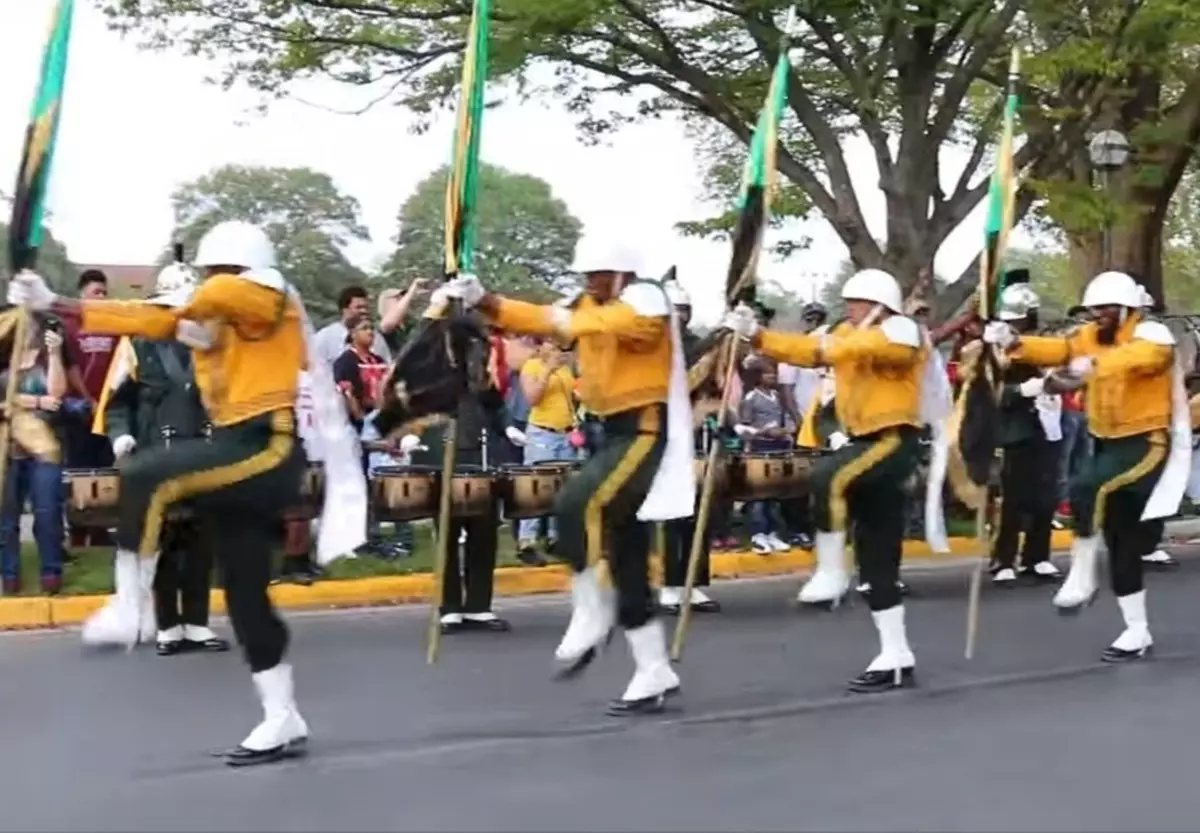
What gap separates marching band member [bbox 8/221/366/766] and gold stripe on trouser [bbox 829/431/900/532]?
104 inches

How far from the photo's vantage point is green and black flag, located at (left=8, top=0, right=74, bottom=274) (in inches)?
281

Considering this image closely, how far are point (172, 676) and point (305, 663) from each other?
694 millimetres

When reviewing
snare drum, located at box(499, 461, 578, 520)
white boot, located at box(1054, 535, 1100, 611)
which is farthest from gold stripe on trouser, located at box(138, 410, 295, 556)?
white boot, located at box(1054, 535, 1100, 611)

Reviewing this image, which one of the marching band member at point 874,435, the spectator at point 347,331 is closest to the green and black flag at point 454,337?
the marching band member at point 874,435

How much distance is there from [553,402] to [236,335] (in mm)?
6364

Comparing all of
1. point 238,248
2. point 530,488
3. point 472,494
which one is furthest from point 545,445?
point 238,248

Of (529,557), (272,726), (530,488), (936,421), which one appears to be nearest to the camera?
(272,726)

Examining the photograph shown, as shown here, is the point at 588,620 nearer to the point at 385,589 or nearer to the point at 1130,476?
the point at 1130,476

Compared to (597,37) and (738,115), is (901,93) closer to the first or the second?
(738,115)

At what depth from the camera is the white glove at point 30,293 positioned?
264 inches

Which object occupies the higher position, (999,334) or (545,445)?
(999,334)

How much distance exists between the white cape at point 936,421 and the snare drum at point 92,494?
13.8ft

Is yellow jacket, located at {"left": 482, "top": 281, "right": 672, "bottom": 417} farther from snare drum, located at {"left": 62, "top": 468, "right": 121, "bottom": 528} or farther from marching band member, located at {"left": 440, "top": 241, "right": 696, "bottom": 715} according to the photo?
snare drum, located at {"left": 62, "top": 468, "right": 121, "bottom": 528}

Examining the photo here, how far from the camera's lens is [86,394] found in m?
12.0
